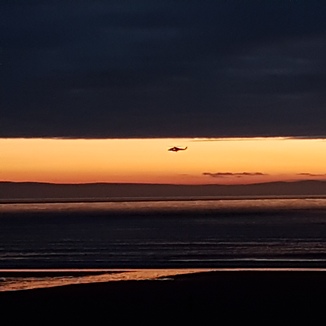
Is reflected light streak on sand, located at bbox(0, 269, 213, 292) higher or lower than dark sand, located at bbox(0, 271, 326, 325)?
higher

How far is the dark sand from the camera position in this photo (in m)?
19.4

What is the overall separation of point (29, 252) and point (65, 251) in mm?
2630

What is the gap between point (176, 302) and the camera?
22.0 m

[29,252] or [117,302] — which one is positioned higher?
[29,252]

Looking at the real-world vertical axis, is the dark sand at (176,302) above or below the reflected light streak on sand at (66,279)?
below

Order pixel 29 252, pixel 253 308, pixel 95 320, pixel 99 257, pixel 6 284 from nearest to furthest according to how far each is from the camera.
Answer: pixel 95 320
pixel 253 308
pixel 6 284
pixel 99 257
pixel 29 252

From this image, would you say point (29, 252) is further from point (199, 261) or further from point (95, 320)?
point (95, 320)

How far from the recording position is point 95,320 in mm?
19125

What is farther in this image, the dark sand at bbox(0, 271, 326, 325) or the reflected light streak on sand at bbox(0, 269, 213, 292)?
the reflected light streak on sand at bbox(0, 269, 213, 292)

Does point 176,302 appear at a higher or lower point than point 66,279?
lower

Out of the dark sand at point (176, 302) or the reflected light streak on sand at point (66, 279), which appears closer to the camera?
the dark sand at point (176, 302)

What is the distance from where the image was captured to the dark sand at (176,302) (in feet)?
63.6

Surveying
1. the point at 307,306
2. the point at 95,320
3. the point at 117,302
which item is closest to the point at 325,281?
the point at 307,306

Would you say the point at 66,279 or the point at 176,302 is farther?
the point at 66,279
